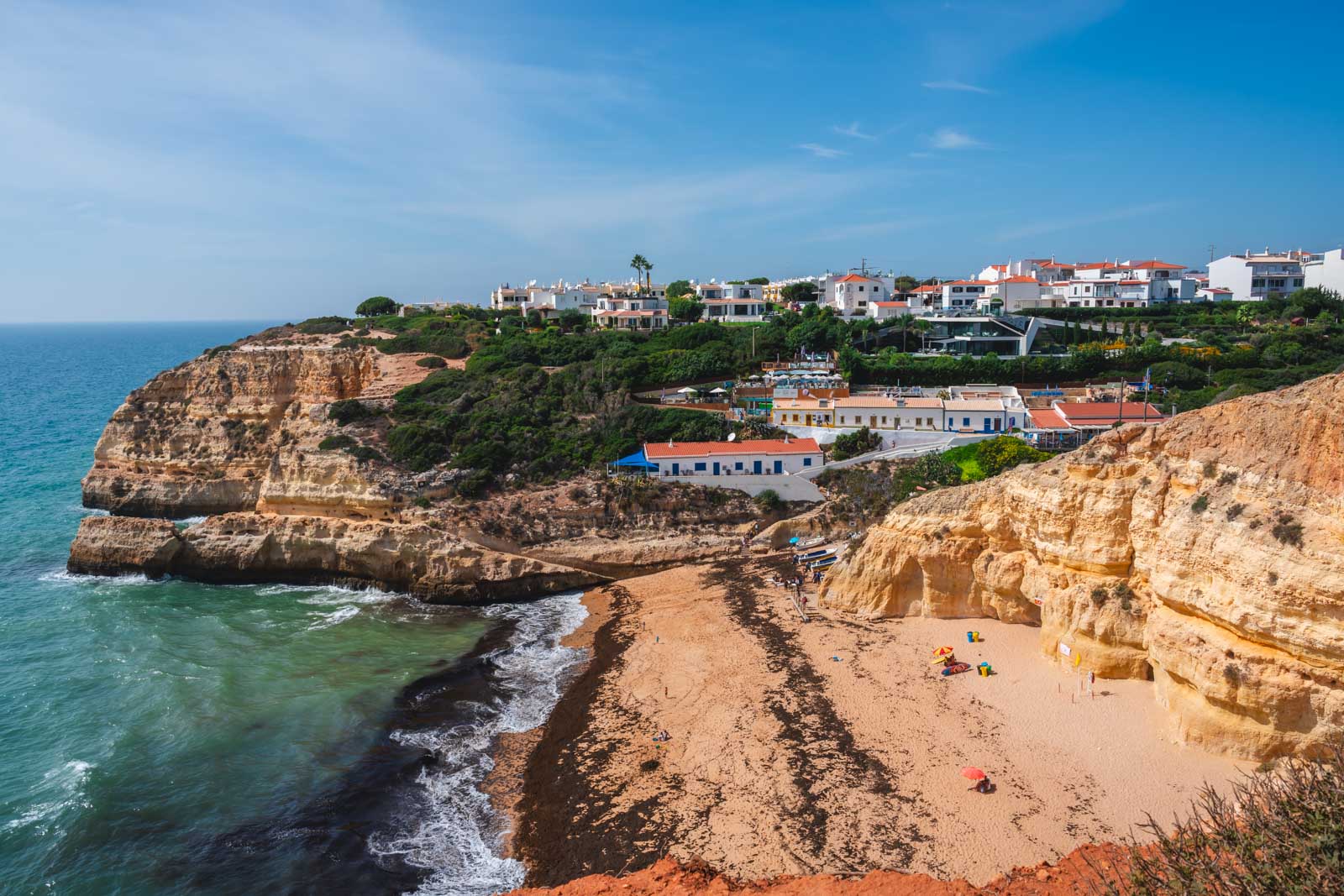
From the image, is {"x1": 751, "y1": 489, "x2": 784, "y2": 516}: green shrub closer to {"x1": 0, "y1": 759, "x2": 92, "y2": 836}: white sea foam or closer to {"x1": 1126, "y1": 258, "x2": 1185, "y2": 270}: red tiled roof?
{"x1": 0, "y1": 759, "x2": 92, "y2": 836}: white sea foam

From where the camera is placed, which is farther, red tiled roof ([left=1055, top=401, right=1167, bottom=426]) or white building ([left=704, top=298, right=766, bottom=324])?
white building ([left=704, top=298, right=766, bottom=324])

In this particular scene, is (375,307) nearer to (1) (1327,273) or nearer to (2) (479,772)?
(2) (479,772)

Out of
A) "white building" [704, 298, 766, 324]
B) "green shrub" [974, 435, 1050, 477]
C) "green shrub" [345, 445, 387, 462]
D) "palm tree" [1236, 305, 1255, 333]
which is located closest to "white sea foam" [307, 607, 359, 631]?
"green shrub" [345, 445, 387, 462]

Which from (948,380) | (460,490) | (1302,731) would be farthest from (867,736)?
(948,380)

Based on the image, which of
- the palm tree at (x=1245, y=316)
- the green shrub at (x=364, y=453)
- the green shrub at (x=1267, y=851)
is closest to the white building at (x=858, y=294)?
the palm tree at (x=1245, y=316)

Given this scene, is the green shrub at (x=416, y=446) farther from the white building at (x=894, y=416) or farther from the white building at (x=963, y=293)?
the white building at (x=963, y=293)

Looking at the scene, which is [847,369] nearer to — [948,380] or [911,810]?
[948,380]
